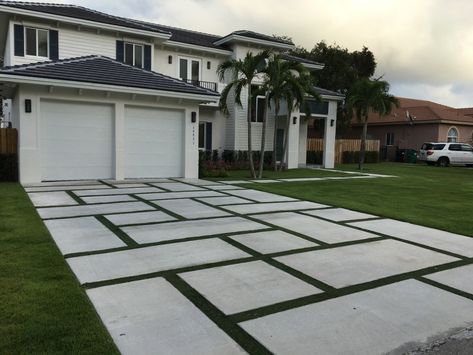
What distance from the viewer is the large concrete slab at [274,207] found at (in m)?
8.35

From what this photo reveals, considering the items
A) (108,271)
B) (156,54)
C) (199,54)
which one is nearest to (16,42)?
(156,54)

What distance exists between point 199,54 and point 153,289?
18.5 meters

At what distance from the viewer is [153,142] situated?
13.8 meters

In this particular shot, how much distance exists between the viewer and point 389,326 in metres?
3.26

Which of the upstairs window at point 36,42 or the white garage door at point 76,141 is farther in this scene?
the upstairs window at point 36,42

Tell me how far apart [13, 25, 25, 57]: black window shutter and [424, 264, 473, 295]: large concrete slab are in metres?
16.8

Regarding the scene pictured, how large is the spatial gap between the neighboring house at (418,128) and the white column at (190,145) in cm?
2352

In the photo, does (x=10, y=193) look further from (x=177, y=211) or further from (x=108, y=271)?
(x=108, y=271)

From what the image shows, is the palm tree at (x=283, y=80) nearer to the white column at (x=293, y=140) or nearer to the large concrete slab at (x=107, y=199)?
the white column at (x=293, y=140)

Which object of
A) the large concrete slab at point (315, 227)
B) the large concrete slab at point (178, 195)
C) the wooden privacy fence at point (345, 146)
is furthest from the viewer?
the wooden privacy fence at point (345, 146)

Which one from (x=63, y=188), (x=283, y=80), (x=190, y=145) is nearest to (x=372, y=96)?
(x=283, y=80)

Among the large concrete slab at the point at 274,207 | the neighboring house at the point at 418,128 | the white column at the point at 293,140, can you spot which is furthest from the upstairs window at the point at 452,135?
the large concrete slab at the point at 274,207

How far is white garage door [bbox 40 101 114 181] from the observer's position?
12.0m

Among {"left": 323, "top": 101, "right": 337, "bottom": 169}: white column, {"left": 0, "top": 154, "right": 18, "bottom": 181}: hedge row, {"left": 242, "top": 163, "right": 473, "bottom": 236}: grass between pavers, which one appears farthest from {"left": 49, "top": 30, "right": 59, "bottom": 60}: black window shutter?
{"left": 323, "top": 101, "right": 337, "bottom": 169}: white column
